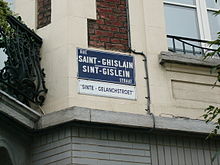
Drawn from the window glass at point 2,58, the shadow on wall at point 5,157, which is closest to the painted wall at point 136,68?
the window glass at point 2,58

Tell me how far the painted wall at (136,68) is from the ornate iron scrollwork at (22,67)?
0.17 m

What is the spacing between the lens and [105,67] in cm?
944

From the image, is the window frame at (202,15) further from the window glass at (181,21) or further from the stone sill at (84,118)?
the stone sill at (84,118)

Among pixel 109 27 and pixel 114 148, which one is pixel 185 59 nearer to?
pixel 109 27

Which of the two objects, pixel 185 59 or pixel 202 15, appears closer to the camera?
pixel 185 59

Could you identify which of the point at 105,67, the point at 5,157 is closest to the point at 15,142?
the point at 5,157

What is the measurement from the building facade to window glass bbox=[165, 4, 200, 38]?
71 mm

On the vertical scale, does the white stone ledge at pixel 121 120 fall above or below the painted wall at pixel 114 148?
above

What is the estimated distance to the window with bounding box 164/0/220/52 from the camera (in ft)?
35.1

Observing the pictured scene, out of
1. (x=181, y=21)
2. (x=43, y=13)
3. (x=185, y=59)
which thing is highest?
(x=181, y=21)

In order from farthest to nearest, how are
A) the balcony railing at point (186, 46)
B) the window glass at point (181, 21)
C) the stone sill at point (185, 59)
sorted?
the window glass at point (181, 21) → the balcony railing at point (186, 46) → the stone sill at point (185, 59)

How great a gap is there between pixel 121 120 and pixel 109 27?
166 centimetres

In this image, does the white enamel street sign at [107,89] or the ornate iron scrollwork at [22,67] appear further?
the white enamel street sign at [107,89]

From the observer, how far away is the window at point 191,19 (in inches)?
422
